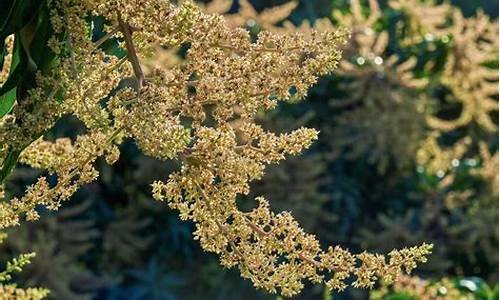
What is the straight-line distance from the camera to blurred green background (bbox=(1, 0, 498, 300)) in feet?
16.4

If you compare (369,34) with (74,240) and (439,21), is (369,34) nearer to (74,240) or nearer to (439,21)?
(439,21)

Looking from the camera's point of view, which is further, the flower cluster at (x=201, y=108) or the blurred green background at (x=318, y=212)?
the blurred green background at (x=318, y=212)

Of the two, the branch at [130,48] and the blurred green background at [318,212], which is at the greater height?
the branch at [130,48]

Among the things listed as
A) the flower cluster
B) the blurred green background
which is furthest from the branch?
the blurred green background

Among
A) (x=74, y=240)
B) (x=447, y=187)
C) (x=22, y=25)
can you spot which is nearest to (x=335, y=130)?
(x=447, y=187)

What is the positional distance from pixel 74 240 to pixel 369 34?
186 centimetres

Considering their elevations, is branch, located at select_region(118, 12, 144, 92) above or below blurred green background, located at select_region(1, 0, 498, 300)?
above

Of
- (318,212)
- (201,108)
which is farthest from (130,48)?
(318,212)

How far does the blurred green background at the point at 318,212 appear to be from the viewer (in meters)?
5.01

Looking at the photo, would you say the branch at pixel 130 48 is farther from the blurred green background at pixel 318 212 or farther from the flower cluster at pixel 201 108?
the blurred green background at pixel 318 212

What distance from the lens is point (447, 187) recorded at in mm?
5418

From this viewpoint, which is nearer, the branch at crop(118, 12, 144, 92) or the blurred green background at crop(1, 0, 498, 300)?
the branch at crop(118, 12, 144, 92)

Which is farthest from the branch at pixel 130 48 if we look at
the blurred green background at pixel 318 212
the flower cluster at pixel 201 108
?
the blurred green background at pixel 318 212

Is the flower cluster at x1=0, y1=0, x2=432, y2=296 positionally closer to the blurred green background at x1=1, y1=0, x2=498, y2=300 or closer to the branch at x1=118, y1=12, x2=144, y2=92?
the branch at x1=118, y1=12, x2=144, y2=92
